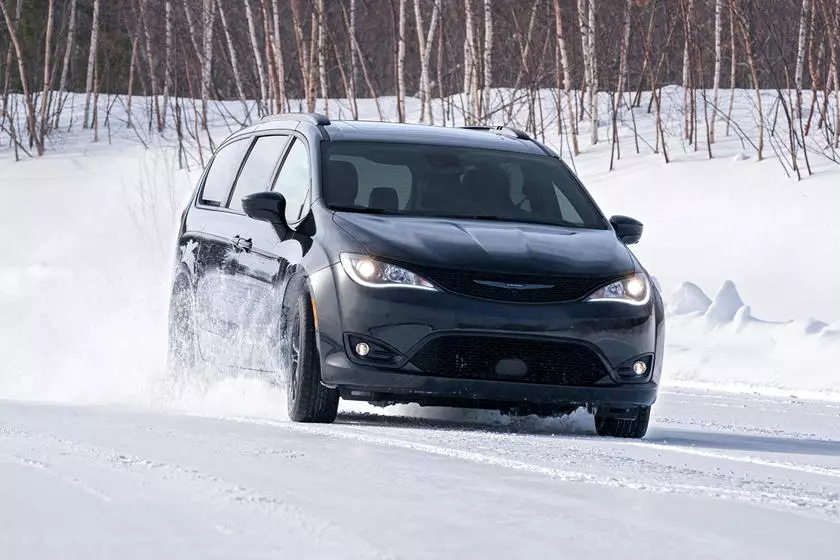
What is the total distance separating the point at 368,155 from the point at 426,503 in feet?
13.1

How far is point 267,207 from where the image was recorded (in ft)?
26.4

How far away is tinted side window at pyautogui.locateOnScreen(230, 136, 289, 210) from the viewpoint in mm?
9070

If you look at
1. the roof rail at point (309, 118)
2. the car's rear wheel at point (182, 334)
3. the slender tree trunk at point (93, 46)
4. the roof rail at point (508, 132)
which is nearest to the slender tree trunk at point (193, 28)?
the slender tree trunk at point (93, 46)

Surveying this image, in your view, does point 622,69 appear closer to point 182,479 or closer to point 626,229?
point 626,229

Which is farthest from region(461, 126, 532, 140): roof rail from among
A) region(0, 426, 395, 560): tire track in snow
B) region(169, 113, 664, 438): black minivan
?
region(0, 426, 395, 560): tire track in snow

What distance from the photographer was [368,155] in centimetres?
866

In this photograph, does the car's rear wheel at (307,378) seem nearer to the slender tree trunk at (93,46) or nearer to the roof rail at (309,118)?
the roof rail at (309,118)

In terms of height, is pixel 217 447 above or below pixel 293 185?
below

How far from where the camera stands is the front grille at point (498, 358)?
7375 mm

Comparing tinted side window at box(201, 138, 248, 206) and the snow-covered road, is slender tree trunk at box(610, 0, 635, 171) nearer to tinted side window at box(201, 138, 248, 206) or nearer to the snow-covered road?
tinted side window at box(201, 138, 248, 206)

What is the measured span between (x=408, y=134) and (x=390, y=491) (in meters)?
4.03

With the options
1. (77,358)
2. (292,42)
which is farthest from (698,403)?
(292,42)

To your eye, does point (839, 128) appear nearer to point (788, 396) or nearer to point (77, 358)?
point (788, 396)

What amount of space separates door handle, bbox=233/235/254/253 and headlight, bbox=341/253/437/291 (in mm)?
1252
